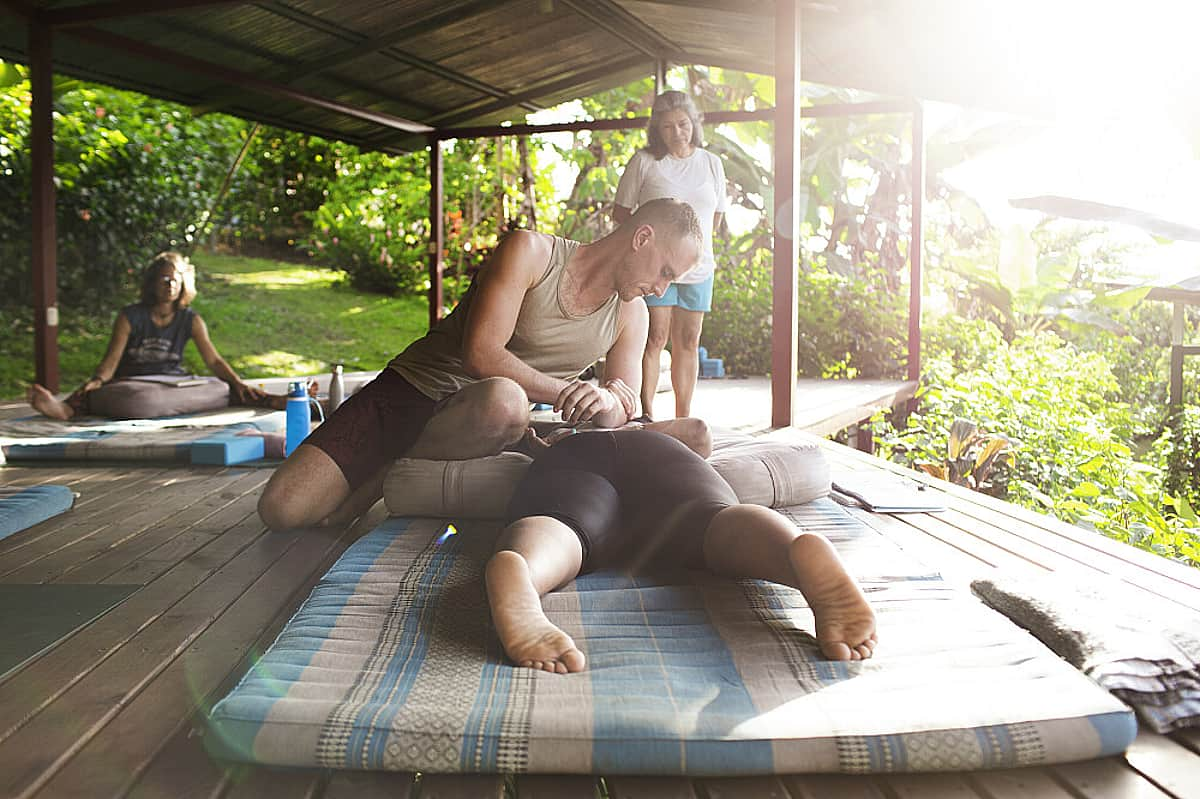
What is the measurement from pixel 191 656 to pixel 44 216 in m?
4.98

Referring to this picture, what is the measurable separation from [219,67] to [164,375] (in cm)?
220

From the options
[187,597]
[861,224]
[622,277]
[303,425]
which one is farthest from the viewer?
[861,224]

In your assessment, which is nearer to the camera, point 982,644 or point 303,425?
point 982,644

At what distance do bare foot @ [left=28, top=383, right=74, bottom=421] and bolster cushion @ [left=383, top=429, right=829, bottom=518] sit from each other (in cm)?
314

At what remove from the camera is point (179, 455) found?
3.99 metres

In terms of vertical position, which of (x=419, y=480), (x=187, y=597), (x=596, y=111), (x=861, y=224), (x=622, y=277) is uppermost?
(x=596, y=111)

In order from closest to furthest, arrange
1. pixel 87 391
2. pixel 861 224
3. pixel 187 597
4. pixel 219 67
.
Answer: pixel 187 597 → pixel 87 391 → pixel 219 67 → pixel 861 224

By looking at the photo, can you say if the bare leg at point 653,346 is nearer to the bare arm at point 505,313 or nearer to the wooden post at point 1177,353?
the bare arm at point 505,313

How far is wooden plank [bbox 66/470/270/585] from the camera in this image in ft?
7.48

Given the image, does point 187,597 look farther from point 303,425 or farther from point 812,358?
point 812,358

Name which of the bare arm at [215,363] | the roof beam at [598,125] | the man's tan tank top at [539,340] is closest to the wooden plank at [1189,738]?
the man's tan tank top at [539,340]

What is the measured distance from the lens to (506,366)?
258cm

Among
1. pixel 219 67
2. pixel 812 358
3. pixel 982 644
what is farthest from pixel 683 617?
pixel 812 358

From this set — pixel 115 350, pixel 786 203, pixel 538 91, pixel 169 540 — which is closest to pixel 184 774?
pixel 169 540
